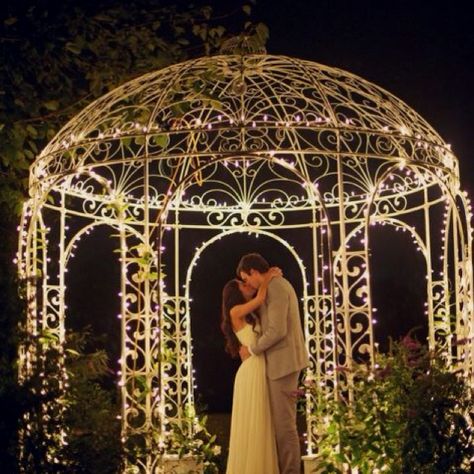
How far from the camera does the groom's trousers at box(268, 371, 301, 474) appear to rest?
8.85m

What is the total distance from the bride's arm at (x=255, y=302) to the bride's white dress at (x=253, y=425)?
17 centimetres

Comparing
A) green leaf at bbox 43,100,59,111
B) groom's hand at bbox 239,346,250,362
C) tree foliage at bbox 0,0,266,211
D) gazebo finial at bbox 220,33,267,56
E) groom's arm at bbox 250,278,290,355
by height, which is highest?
tree foliage at bbox 0,0,266,211

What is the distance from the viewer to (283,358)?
8.91 metres

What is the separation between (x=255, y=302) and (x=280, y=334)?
37 cm

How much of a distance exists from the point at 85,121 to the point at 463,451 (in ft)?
12.9

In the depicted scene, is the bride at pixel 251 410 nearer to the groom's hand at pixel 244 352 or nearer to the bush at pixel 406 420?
the groom's hand at pixel 244 352

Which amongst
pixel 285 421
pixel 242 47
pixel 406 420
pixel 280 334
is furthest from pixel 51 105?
pixel 406 420

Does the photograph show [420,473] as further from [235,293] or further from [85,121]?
[85,121]

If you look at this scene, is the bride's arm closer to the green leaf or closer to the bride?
the bride

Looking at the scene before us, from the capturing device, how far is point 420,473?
7422mm

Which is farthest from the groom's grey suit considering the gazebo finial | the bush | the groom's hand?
the gazebo finial

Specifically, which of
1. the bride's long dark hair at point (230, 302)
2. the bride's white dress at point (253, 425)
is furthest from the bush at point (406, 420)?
the bride's long dark hair at point (230, 302)

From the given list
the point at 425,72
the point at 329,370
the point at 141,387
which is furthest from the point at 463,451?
the point at 425,72

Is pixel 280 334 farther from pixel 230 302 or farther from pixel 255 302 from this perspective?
pixel 230 302
